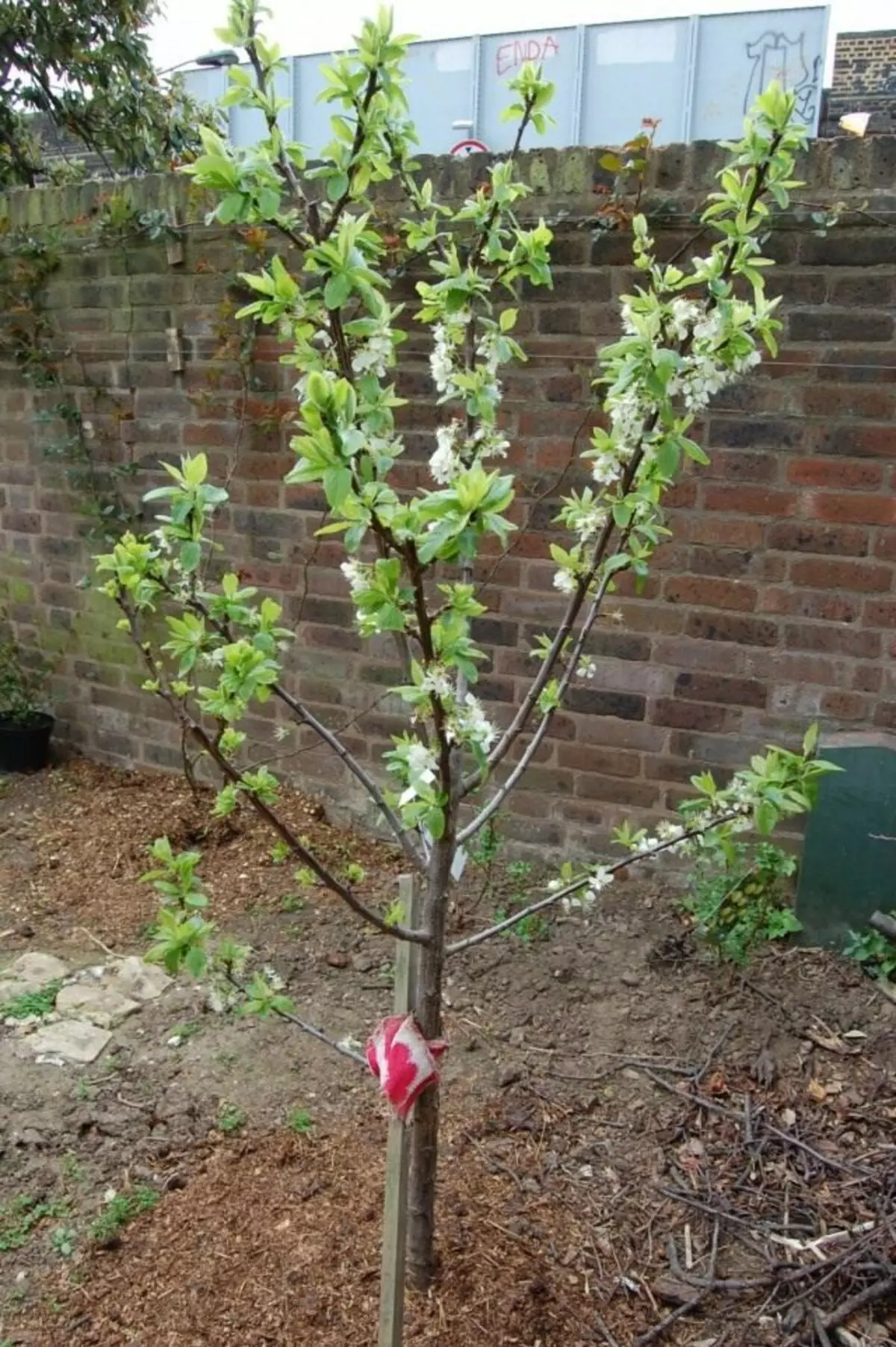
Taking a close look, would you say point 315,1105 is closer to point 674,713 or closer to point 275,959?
point 275,959

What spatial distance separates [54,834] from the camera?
3.86 metres

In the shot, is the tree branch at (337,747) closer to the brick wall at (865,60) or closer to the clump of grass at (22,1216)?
the clump of grass at (22,1216)

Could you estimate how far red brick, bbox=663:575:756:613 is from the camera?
3.03 meters

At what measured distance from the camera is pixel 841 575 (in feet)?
9.52

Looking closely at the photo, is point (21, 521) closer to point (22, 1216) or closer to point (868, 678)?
point (22, 1216)

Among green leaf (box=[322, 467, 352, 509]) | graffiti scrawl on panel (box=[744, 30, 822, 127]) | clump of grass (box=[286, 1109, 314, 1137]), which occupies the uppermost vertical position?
graffiti scrawl on panel (box=[744, 30, 822, 127])

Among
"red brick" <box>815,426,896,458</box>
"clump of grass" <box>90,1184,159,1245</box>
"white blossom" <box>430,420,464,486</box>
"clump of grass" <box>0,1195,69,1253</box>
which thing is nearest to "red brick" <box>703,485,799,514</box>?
"red brick" <box>815,426,896,458</box>

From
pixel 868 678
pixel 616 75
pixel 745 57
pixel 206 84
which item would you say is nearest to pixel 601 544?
pixel 868 678

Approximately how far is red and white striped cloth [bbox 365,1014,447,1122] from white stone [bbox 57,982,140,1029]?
1.42 metres

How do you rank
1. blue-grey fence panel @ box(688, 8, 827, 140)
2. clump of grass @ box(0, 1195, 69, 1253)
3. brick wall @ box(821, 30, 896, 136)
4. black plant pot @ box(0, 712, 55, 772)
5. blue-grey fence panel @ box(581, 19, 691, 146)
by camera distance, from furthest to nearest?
1. brick wall @ box(821, 30, 896, 136)
2. blue-grey fence panel @ box(581, 19, 691, 146)
3. blue-grey fence panel @ box(688, 8, 827, 140)
4. black plant pot @ box(0, 712, 55, 772)
5. clump of grass @ box(0, 1195, 69, 1253)

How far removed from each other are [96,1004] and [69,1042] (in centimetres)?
20

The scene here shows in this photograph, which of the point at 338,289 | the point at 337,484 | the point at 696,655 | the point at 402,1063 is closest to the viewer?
the point at 337,484

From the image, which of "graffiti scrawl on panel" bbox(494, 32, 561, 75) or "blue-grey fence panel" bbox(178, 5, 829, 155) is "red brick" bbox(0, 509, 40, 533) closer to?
"blue-grey fence panel" bbox(178, 5, 829, 155)

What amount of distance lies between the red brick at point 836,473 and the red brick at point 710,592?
0.34 meters
